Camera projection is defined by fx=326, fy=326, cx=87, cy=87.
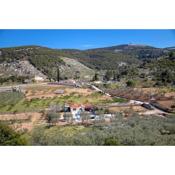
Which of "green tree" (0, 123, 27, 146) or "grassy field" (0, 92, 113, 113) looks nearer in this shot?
"green tree" (0, 123, 27, 146)

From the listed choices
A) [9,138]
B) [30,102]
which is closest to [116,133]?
[9,138]

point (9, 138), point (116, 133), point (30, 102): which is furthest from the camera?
point (30, 102)

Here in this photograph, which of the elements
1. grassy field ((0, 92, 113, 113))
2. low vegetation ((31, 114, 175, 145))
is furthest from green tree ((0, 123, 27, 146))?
grassy field ((0, 92, 113, 113))

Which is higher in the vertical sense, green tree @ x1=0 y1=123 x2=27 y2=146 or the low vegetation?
green tree @ x1=0 y1=123 x2=27 y2=146

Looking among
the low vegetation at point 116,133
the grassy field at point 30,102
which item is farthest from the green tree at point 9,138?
the grassy field at point 30,102

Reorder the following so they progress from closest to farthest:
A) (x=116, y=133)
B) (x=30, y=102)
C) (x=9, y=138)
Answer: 1. (x=9, y=138)
2. (x=116, y=133)
3. (x=30, y=102)

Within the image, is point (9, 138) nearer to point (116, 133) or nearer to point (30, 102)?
point (116, 133)

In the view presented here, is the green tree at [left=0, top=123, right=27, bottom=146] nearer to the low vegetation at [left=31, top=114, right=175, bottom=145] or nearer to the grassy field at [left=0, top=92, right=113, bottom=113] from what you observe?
the low vegetation at [left=31, top=114, right=175, bottom=145]

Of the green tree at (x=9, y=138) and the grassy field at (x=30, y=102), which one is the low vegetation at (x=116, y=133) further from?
the grassy field at (x=30, y=102)

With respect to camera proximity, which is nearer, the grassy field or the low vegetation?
the low vegetation
